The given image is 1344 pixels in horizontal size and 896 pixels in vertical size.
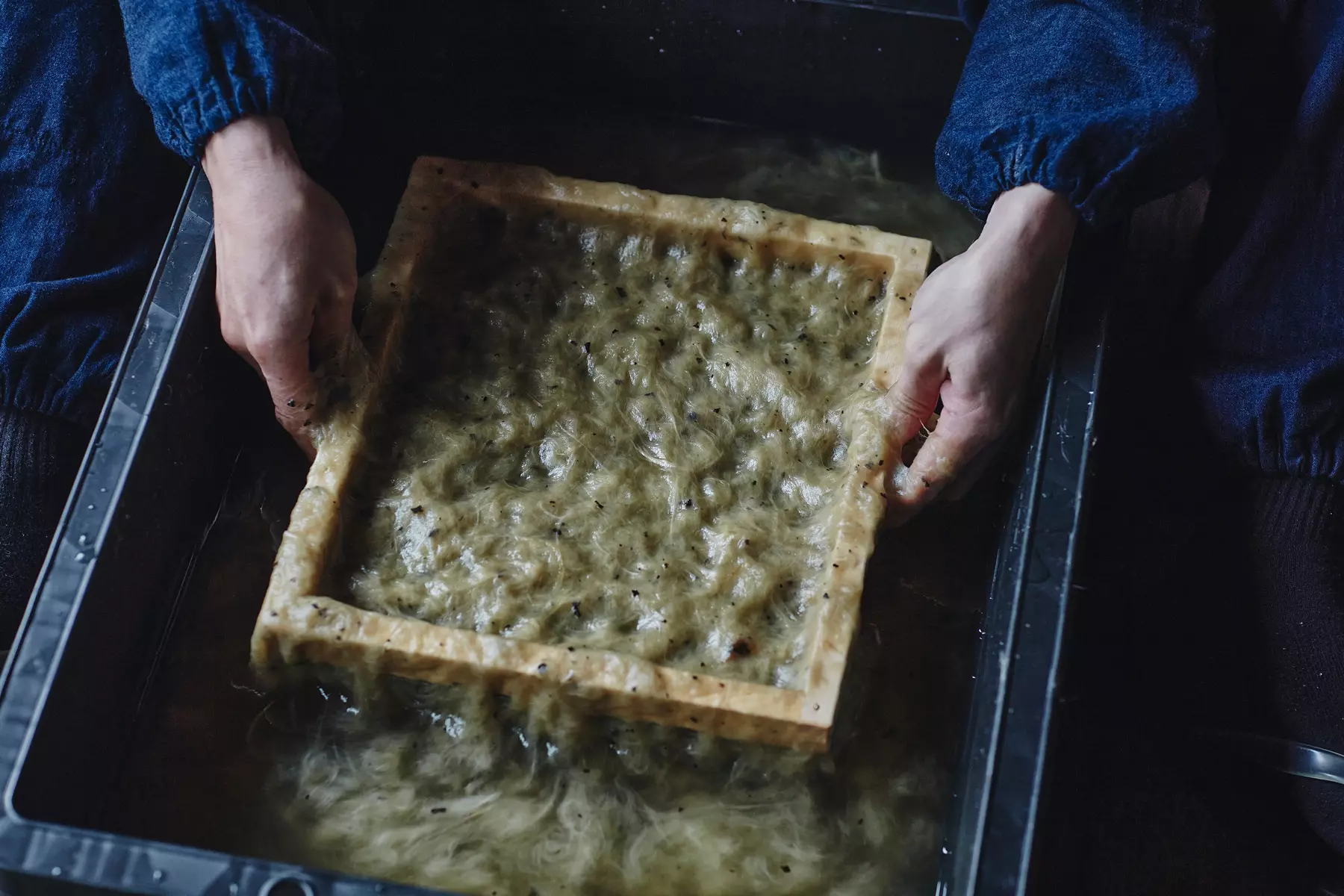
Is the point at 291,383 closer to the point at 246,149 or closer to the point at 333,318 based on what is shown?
the point at 333,318

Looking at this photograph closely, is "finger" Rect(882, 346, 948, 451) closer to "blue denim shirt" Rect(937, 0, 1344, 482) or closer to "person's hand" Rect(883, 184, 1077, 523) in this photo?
"person's hand" Rect(883, 184, 1077, 523)

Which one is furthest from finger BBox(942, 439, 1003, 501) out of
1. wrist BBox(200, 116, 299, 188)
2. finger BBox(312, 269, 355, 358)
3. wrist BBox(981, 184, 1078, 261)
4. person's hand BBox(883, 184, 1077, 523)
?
wrist BBox(200, 116, 299, 188)

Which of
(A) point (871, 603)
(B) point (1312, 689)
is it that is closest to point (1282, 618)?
(B) point (1312, 689)

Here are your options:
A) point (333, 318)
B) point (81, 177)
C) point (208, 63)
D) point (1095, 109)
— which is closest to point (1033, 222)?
point (1095, 109)

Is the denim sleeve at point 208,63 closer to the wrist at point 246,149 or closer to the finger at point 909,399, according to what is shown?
the wrist at point 246,149

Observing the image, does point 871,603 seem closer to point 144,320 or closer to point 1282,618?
point 1282,618
